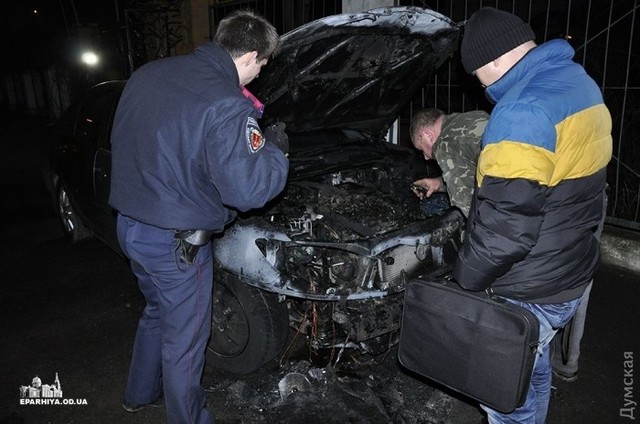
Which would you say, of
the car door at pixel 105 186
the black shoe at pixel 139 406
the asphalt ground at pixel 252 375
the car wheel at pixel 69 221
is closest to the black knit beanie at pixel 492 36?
the asphalt ground at pixel 252 375

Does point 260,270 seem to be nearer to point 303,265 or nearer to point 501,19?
point 303,265

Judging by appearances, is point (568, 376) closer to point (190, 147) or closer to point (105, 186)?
point (190, 147)

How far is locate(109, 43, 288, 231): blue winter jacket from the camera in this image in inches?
79.0

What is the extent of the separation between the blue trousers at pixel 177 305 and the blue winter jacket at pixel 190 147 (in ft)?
0.46

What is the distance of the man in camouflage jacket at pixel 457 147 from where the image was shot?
274cm

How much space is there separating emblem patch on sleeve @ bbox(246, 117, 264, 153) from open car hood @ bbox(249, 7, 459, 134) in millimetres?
914

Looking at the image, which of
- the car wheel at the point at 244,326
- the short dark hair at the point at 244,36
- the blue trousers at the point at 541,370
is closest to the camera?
the blue trousers at the point at 541,370

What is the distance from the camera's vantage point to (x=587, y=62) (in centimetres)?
605

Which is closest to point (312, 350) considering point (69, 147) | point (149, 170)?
point (149, 170)

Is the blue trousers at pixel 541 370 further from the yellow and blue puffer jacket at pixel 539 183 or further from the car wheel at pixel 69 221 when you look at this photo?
the car wheel at pixel 69 221

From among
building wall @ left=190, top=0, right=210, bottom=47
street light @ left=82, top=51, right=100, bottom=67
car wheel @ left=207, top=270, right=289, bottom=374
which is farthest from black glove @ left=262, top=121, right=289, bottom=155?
street light @ left=82, top=51, right=100, bottom=67

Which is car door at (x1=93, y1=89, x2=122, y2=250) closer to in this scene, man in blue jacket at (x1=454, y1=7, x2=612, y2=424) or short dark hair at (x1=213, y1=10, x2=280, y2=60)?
short dark hair at (x1=213, y1=10, x2=280, y2=60)

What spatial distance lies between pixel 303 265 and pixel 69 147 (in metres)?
2.94

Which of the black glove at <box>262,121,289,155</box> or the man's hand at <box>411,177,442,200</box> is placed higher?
the black glove at <box>262,121,289,155</box>
